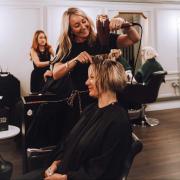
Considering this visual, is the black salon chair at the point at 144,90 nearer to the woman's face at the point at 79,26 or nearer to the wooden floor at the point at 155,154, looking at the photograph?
the wooden floor at the point at 155,154

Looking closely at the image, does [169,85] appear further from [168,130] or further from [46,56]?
[46,56]

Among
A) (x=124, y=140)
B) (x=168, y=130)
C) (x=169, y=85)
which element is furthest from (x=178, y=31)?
(x=124, y=140)

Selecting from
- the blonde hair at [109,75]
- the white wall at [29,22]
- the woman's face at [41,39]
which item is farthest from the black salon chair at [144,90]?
the blonde hair at [109,75]

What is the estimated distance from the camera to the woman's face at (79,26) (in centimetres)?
177

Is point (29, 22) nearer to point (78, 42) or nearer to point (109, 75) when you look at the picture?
point (78, 42)

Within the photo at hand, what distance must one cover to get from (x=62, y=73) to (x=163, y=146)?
213cm

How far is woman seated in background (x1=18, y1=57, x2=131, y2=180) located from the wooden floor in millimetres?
1232

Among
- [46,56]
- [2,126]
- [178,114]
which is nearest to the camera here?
[2,126]

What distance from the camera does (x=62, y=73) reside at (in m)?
1.81

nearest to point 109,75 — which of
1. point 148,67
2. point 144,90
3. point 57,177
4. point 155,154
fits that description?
point 57,177

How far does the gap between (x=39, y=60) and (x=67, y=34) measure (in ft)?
7.59

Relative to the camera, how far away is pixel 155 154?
129 inches

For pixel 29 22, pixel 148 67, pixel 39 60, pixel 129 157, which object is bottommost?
pixel 129 157

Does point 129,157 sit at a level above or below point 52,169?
above
